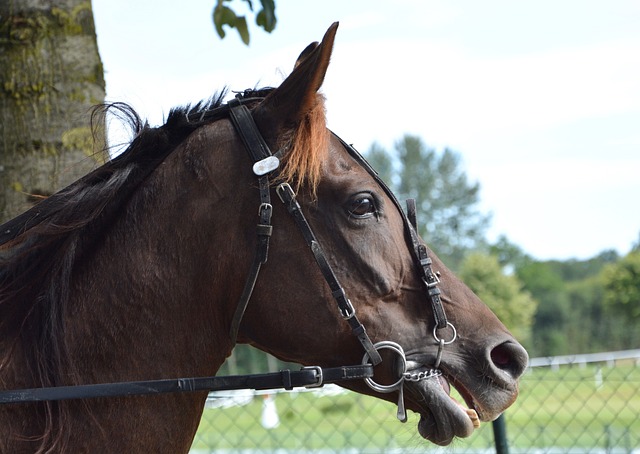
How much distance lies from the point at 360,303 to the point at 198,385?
527mm

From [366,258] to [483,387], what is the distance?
514 mm

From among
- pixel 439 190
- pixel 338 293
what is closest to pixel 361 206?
pixel 338 293

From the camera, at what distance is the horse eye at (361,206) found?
247 cm

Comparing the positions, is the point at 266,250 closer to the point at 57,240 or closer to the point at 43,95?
the point at 57,240

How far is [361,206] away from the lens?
8.14ft

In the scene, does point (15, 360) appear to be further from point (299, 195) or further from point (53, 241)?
point (299, 195)

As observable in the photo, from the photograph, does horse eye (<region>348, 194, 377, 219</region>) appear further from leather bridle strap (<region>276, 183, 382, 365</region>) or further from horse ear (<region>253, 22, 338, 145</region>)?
horse ear (<region>253, 22, 338, 145</region>)

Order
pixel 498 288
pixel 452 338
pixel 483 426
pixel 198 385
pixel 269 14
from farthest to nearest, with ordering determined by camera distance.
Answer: pixel 498 288 < pixel 483 426 < pixel 269 14 < pixel 452 338 < pixel 198 385

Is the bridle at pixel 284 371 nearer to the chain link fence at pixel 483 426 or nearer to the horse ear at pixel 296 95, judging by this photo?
the horse ear at pixel 296 95

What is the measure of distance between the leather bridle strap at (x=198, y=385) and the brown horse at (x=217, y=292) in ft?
0.24

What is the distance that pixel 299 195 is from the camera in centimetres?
246

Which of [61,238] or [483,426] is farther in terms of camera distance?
[483,426]

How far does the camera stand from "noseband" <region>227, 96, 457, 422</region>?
2.38m

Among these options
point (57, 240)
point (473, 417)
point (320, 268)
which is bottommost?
point (473, 417)
